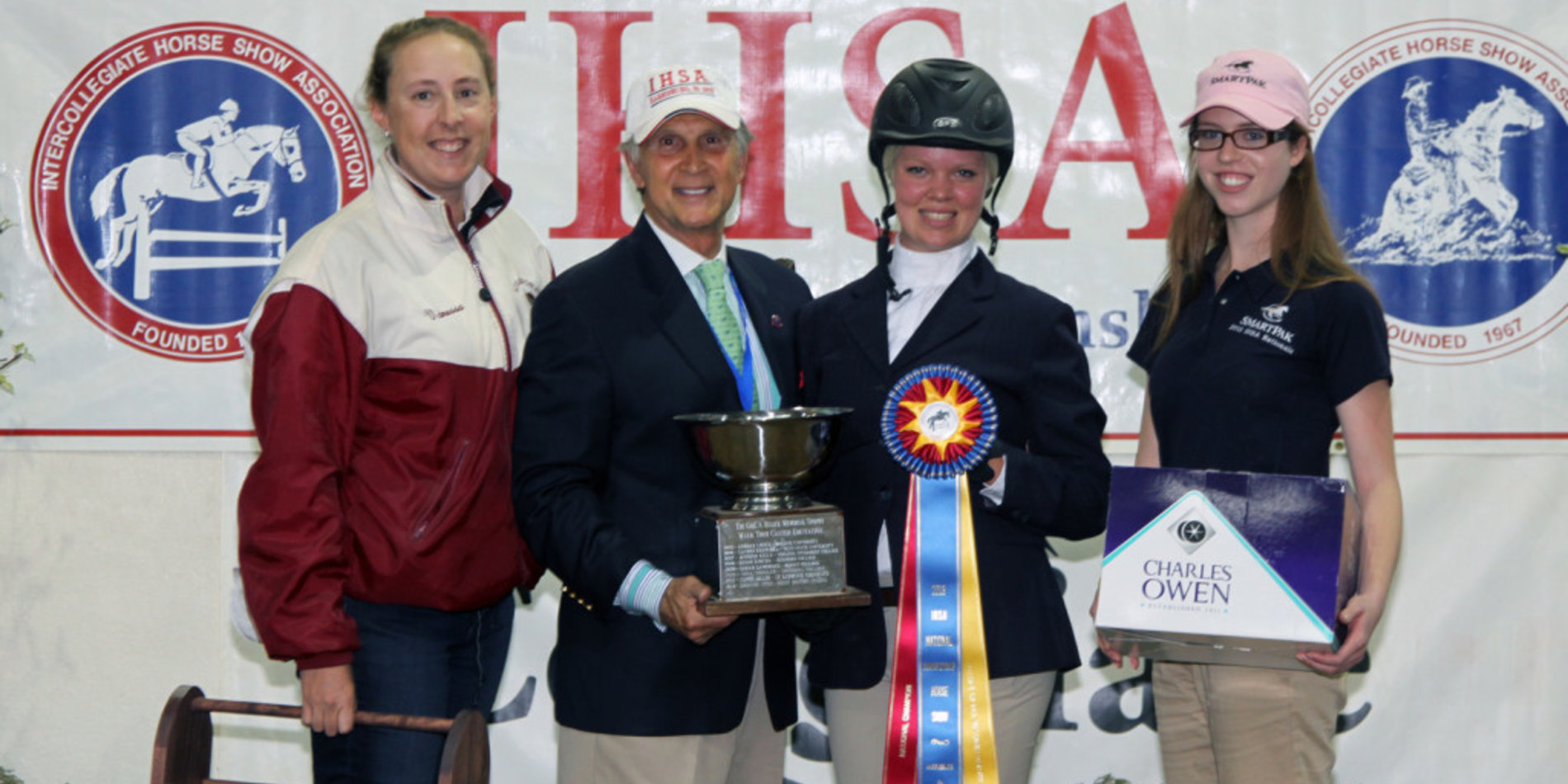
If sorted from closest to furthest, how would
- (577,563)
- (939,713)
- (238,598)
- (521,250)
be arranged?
1. (577,563)
2. (939,713)
3. (238,598)
4. (521,250)

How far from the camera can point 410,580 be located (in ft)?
6.87

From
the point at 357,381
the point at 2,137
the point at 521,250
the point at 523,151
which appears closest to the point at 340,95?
the point at 523,151

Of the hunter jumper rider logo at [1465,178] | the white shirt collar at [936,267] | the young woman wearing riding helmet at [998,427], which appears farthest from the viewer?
the hunter jumper rider logo at [1465,178]

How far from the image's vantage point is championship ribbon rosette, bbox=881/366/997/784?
201cm

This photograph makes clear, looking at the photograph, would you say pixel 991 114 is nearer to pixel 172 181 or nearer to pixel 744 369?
pixel 744 369

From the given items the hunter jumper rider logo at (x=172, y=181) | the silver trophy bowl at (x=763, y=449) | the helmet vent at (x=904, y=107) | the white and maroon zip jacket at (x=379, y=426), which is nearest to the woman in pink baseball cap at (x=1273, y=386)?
the helmet vent at (x=904, y=107)

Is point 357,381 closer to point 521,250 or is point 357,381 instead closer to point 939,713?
point 521,250

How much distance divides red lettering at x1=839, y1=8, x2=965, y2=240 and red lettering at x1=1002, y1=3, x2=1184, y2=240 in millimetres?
296

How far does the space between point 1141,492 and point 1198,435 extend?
16 centimetres

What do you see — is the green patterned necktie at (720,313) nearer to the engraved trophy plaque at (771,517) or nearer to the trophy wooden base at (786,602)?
the engraved trophy plaque at (771,517)

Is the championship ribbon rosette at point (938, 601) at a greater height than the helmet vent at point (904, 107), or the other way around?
the helmet vent at point (904, 107)

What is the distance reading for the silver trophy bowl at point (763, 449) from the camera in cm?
185

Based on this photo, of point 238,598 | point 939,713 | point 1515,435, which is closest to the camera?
point 939,713

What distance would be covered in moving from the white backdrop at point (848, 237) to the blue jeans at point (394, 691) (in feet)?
4.71
